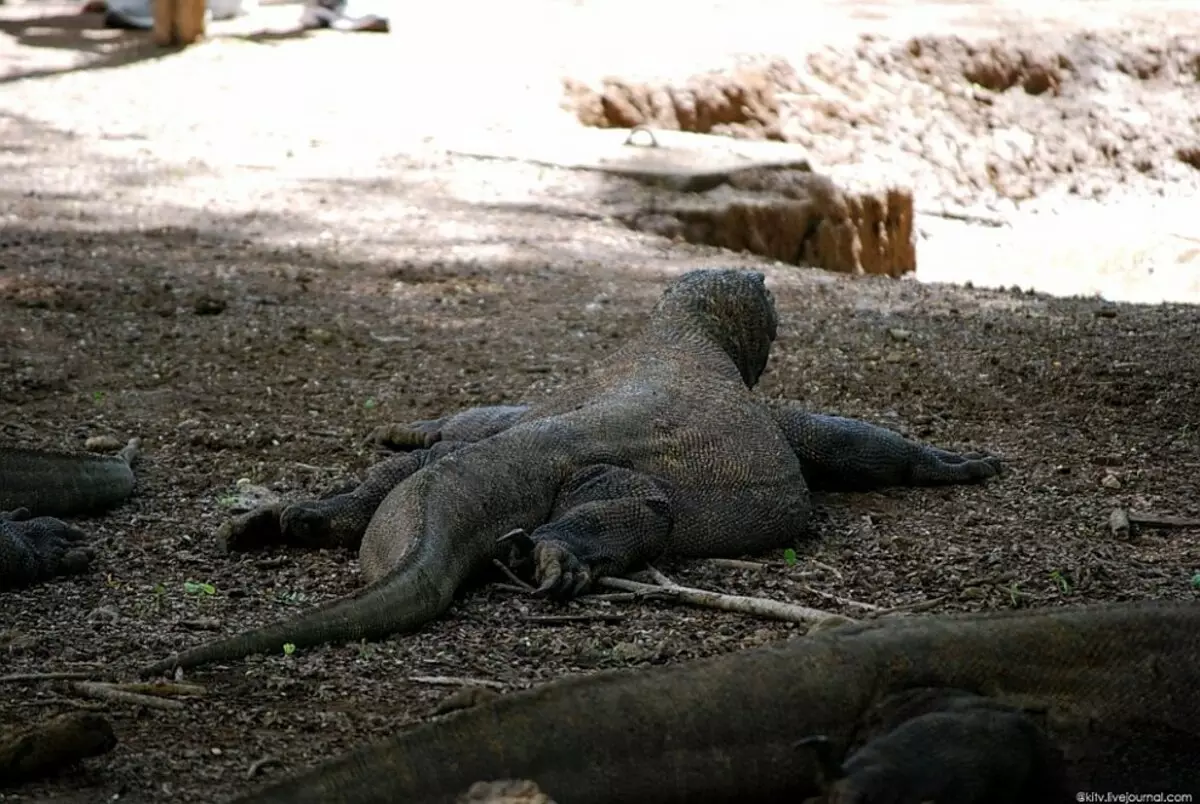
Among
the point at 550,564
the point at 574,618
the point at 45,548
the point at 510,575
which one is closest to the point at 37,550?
the point at 45,548

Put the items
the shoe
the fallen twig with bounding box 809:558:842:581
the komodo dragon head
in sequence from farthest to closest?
the shoe
the komodo dragon head
the fallen twig with bounding box 809:558:842:581

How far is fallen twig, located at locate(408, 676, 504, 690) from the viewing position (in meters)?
3.55

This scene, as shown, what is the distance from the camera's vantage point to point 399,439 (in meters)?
5.64

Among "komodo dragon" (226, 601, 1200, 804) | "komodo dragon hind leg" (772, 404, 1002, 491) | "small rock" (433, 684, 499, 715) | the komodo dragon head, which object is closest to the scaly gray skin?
"komodo dragon" (226, 601, 1200, 804)

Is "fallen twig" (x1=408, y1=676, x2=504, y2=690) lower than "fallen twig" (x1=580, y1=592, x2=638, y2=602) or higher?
higher

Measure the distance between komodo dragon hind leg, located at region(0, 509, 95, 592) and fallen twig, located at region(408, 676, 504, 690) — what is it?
1.26 m

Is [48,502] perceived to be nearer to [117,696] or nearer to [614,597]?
[117,696]

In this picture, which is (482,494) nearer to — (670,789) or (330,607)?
(330,607)

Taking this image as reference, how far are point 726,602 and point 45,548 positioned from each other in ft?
5.80

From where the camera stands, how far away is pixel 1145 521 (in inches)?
189

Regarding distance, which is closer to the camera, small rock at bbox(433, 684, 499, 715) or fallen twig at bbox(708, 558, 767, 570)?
small rock at bbox(433, 684, 499, 715)

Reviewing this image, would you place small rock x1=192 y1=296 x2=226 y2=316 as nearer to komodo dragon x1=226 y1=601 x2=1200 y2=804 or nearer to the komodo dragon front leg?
the komodo dragon front leg

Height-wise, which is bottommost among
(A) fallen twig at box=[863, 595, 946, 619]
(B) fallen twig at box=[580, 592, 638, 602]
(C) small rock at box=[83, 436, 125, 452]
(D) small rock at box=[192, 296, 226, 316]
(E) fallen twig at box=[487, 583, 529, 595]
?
(D) small rock at box=[192, 296, 226, 316]

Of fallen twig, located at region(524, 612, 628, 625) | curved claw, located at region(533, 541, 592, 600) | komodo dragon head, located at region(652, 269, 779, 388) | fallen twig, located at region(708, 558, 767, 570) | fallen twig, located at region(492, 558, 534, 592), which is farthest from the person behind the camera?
komodo dragon head, located at region(652, 269, 779, 388)
